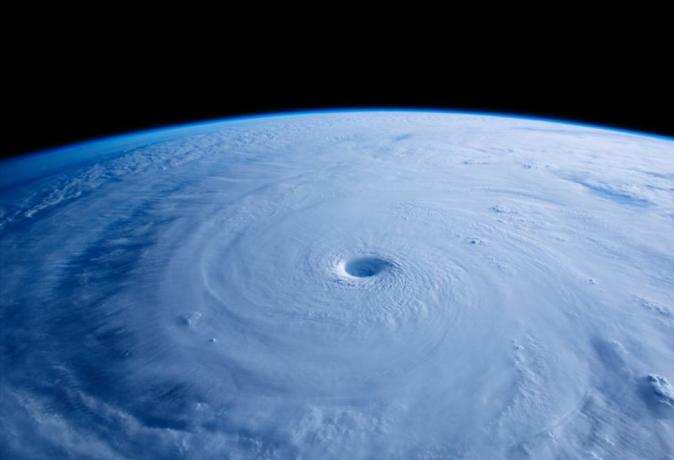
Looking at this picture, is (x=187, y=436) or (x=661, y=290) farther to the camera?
(x=661, y=290)

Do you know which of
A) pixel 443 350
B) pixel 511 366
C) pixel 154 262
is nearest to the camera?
pixel 511 366

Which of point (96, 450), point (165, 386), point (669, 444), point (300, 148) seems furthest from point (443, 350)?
point (300, 148)

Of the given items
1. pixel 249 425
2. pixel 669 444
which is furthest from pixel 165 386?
pixel 669 444

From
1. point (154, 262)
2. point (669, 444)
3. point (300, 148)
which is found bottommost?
point (669, 444)

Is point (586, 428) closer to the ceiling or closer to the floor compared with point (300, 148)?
closer to the floor

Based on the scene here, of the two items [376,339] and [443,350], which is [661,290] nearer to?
[443,350]

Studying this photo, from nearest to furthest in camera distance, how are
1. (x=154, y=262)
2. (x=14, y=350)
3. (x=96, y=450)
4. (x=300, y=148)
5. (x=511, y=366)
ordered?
(x=96, y=450) < (x=511, y=366) < (x=14, y=350) < (x=154, y=262) < (x=300, y=148)
